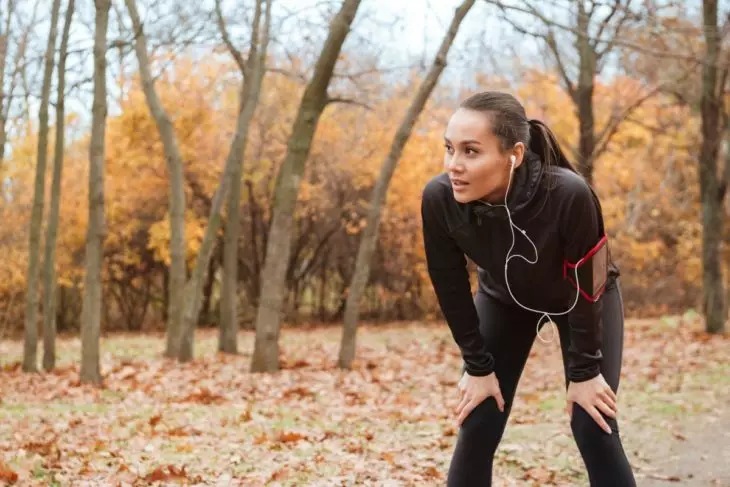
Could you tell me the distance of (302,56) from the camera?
13.2 meters

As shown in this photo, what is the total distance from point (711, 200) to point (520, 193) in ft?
46.1

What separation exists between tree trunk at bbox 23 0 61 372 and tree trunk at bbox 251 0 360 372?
12.1ft

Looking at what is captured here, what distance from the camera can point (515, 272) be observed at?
296 cm

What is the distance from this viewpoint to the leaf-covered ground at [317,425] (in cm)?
526

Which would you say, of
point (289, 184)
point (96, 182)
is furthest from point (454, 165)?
point (289, 184)

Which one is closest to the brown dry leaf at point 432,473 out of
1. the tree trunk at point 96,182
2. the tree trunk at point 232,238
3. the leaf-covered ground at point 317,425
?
the leaf-covered ground at point 317,425

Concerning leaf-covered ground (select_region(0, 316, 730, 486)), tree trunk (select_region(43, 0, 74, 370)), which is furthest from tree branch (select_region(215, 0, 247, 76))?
leaf-covered ground (select_region(0, 316, 730, 486))

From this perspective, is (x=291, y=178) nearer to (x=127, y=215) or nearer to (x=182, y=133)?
(x=182, y=133)

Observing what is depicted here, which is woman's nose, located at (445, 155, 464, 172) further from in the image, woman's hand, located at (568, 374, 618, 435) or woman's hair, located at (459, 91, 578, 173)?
woman's hand, located at (568, 374, 618, 435)

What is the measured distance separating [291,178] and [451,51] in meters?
3.08

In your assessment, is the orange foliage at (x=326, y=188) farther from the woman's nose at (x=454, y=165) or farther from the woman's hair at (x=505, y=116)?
the woman's nose at (x=454, y=165)

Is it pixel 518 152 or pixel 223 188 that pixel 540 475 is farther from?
pixel 223 188

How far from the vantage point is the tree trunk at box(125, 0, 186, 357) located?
13.3m

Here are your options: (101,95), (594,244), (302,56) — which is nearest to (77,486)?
(594,244)
